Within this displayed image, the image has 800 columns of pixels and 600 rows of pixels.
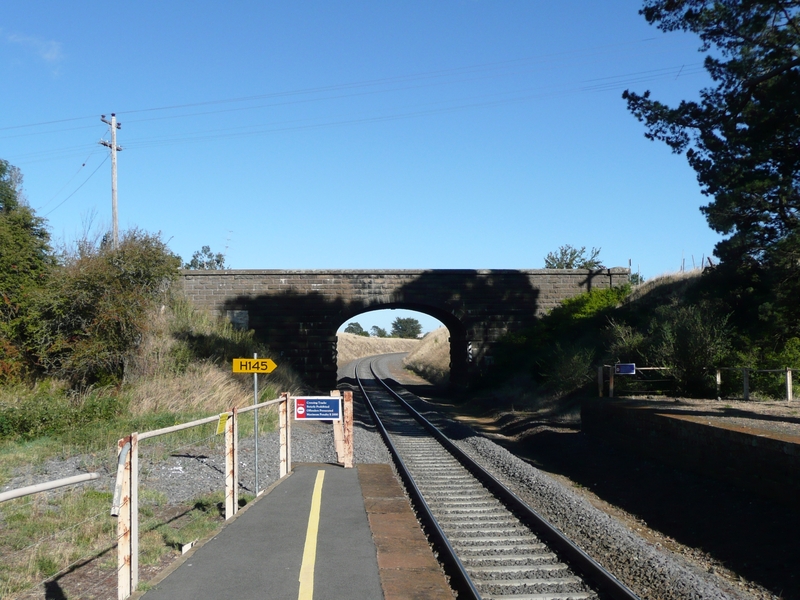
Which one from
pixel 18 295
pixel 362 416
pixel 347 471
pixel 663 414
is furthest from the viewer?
pixel 362 416

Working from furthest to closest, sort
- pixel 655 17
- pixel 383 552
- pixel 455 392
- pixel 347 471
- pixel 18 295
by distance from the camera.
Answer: pixel 455 392 → pixel 18 295 → pixel 655 17 → pixel 347 471 → pixel 383 552

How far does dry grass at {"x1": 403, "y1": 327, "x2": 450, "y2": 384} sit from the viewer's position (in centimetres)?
5117

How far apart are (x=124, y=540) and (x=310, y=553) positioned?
2079mm

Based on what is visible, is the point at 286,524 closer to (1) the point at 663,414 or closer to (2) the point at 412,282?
(1) the point at 663,414

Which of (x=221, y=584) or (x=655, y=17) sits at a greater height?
(x=655, y=17)

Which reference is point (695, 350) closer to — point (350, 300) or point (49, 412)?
point (49, 412)

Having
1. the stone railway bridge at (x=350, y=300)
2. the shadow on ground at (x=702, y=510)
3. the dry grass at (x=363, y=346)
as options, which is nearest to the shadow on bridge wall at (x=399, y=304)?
the stone railway bridge at (x=350, y=300)

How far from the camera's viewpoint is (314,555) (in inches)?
272

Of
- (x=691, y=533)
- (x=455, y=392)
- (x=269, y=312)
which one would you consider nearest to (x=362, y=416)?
(x=269, y=312)

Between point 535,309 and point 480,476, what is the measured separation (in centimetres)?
2285

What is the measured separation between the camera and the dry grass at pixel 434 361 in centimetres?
5117

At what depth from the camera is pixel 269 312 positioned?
3328cm

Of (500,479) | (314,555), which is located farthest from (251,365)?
(314,555)

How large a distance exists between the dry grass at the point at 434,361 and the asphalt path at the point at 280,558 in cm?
3711
